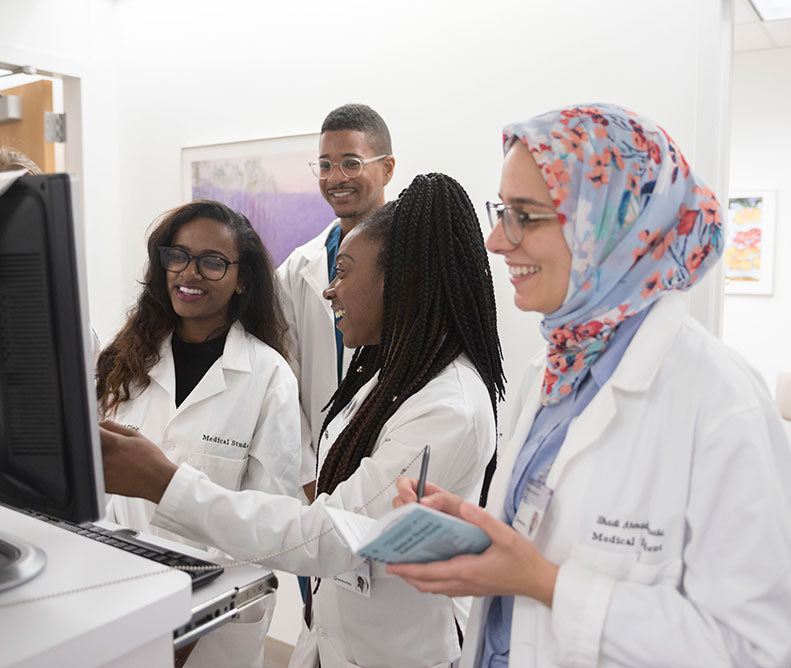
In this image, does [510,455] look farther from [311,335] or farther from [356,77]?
[356,77]

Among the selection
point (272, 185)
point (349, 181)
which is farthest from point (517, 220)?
point (272, 185)

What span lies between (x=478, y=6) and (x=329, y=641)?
211 cm

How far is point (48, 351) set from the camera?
2.78ft

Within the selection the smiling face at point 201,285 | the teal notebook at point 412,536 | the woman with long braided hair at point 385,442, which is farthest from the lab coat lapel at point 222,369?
the teal notebook at point 412,536

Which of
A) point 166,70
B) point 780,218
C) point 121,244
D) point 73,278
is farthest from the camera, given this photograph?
point 780,218

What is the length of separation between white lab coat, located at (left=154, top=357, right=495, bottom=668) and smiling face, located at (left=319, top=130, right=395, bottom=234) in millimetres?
1227

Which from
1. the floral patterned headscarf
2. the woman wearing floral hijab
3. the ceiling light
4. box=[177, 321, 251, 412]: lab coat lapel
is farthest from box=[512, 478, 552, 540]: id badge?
the ceiling light

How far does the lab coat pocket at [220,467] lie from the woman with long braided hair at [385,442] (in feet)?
0.83

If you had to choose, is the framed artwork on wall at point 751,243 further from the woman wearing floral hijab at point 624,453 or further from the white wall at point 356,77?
the woman wearing floral hijab at point 624,453

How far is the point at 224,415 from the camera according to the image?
1860 millimetres

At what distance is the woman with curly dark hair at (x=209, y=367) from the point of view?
1.83 metres

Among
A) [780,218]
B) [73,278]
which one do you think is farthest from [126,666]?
[780,218]

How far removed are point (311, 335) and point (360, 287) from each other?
1077 millimetres

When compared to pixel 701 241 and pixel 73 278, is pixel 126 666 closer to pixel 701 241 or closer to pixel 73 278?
pixel 73 278
